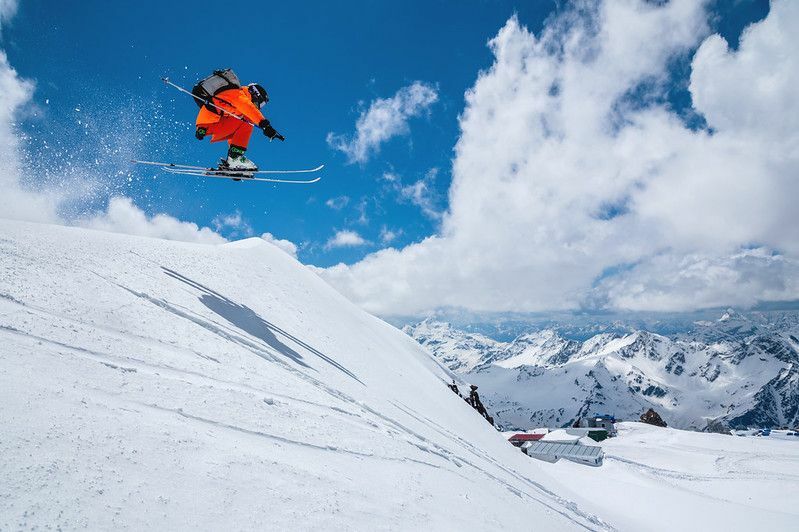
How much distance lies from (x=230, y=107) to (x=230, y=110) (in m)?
0.10

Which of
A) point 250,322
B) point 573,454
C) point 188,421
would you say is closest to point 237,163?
point 250,322

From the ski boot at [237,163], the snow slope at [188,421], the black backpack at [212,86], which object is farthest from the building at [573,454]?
the black backpack at [212,86]

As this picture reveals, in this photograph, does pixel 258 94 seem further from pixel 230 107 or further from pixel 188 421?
pixel 188 421

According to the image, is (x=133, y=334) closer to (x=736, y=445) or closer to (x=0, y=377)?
(x=0, y=377)

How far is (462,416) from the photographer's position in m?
15.3

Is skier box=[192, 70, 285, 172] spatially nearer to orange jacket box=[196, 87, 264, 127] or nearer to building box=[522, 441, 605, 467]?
orange jacket box=[196, 87, 264, 127]

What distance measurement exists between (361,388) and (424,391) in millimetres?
5268

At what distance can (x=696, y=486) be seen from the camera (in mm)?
30672

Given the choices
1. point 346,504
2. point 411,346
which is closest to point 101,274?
point 346,504

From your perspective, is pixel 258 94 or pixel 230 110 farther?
pixel 258 94

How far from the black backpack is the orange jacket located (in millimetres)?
116

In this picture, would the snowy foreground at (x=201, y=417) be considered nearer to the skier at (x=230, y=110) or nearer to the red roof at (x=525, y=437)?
the skier at (x=230, y=110)

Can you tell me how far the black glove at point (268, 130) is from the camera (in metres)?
12.0

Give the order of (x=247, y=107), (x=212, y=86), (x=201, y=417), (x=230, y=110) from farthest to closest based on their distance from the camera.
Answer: (x=247, y=107) < (x=230, y=110) < (x=212, y=86) < (x=201, y=417)
